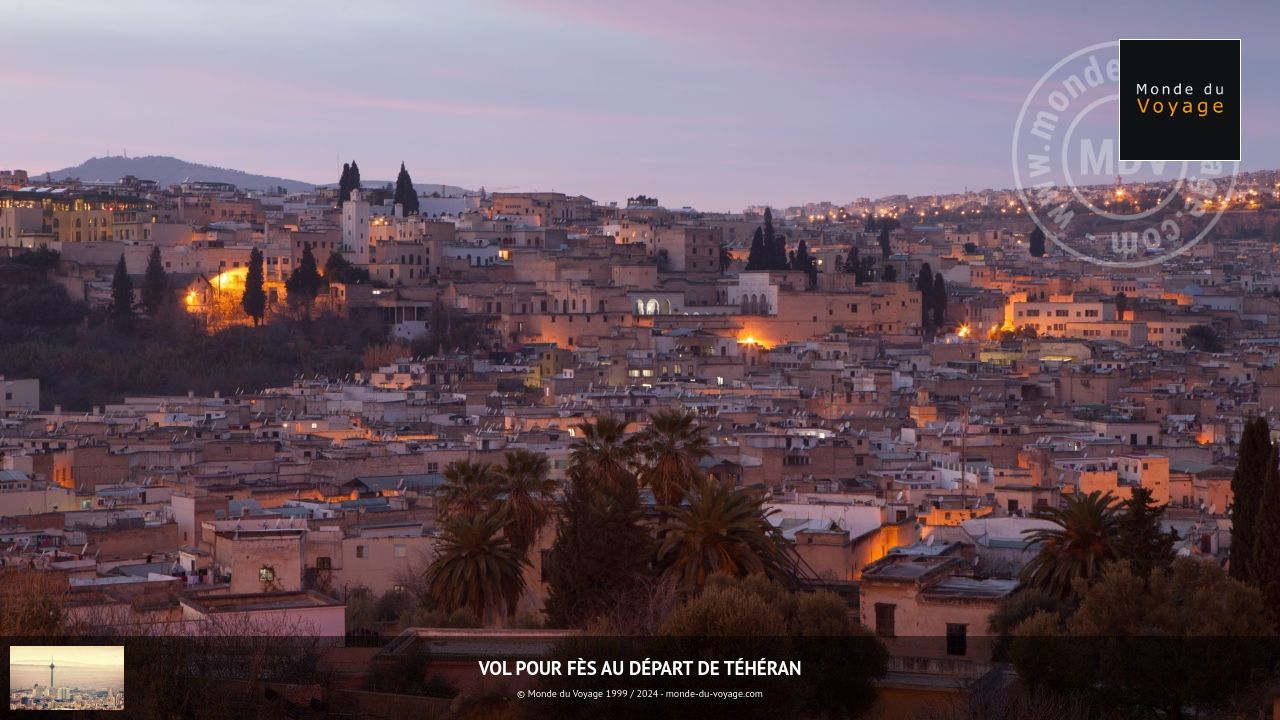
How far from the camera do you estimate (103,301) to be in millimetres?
48875

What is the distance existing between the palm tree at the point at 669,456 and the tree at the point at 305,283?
3146 centimetres

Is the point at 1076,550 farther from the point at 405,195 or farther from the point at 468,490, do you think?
the point at 405,195

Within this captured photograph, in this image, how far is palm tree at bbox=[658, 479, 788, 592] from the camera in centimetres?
1485

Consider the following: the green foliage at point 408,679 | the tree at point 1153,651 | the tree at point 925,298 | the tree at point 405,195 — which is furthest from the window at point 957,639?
the tree at point 405,195

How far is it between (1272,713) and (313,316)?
38.6 meters

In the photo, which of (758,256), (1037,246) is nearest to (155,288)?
(758,256)

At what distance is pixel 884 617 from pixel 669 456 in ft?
11.0

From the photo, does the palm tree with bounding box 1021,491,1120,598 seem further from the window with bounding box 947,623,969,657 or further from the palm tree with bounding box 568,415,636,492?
the palm tree with bounding box 568,415,636,492

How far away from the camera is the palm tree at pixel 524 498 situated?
56.5ft

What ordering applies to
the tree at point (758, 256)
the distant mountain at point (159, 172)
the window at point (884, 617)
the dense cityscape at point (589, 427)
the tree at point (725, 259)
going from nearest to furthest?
1. the dense cityscape at point (589, 427)
2. the window at point (884, 617)
3. the tree at point (758, 256)
4. the tree at point (725, 259)
5. the distant mountain at point (159, 172)

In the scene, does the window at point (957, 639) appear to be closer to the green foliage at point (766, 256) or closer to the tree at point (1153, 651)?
the tree at point (1153, 651)

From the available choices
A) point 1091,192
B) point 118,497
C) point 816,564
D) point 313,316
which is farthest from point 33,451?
point 1091,192

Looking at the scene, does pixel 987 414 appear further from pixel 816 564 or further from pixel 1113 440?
pixel 816 564

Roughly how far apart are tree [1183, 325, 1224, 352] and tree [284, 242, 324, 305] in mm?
21226
